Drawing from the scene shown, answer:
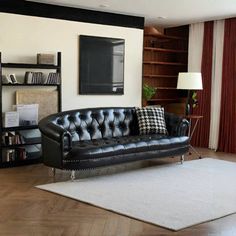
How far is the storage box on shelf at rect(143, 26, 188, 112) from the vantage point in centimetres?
835

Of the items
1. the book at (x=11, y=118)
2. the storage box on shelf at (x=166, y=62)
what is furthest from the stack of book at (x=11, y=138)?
the storage box on shelf at (x=166, y=62)

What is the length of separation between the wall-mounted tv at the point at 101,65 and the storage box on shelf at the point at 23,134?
23.3 inches

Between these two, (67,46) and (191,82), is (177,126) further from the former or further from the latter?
(67,46)

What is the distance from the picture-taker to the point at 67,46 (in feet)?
21.5

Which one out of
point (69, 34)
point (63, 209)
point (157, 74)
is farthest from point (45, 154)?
point (157, 74)

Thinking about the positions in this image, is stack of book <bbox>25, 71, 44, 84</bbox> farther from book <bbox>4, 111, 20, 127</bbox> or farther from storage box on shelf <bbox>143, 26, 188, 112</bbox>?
storage box on shelf <bbox>143, 26, 188, 112</bbox>

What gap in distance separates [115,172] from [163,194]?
1.25m

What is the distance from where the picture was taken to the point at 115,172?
222 inches

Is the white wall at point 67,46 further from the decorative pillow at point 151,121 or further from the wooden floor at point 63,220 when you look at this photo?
the wooden floor at point 63,220

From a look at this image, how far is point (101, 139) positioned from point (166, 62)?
3.38m

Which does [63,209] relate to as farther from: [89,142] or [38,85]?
[38,85]

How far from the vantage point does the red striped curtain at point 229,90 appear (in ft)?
24.3

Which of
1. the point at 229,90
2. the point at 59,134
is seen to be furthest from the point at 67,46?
the point at 229,90

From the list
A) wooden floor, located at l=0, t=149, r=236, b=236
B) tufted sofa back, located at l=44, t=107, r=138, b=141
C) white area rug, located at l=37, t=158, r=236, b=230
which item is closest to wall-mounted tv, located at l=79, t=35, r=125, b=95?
tufted sofa back, located at l=44, t=107, r=138, b=141
